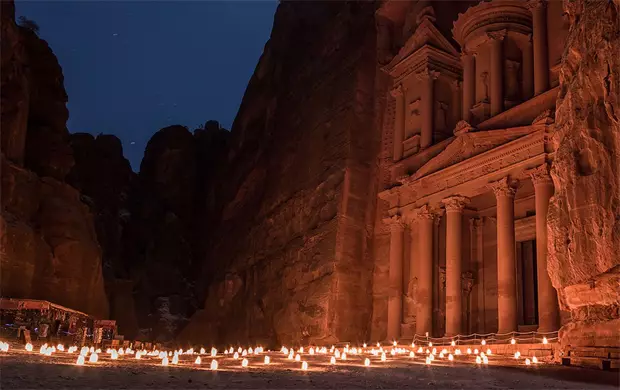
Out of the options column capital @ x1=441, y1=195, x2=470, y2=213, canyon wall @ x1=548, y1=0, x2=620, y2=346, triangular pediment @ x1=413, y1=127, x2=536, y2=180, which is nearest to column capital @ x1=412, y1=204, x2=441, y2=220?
column capital @ x1=441, y1=195, x2=470, y2=213

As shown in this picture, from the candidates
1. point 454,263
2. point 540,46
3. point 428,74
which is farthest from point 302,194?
point 540,46

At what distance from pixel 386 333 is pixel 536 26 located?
52.6 ft

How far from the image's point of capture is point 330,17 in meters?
44.4

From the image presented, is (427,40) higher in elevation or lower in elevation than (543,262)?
higher

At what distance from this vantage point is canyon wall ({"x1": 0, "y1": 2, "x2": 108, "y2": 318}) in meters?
29.1

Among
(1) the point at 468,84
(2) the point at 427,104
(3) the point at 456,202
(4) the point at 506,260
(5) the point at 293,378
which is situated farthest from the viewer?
(2) the point at 427,104

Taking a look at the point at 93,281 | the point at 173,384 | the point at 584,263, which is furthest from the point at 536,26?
the point at 93,281

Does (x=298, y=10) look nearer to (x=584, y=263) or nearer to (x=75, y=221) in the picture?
(x=75, y=221)

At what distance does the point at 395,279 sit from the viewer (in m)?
30.4

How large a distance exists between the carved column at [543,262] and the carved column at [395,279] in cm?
790

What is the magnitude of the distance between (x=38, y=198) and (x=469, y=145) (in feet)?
73.1

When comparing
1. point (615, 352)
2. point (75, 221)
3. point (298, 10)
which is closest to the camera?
point (615, 352)

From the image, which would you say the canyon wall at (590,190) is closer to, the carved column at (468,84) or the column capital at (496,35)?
the column capital at (496,35)

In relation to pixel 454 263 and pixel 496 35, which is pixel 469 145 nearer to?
pixel 454 263
